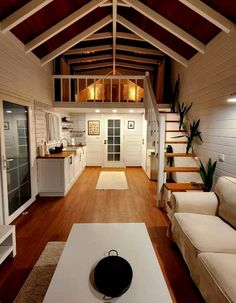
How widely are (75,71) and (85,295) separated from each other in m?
7.43

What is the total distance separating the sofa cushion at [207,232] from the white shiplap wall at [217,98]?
106 cm

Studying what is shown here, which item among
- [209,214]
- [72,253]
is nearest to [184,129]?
[209,214]

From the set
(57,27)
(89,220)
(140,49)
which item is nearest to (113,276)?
(89,220)

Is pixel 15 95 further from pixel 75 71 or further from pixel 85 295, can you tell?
pixel 75 71

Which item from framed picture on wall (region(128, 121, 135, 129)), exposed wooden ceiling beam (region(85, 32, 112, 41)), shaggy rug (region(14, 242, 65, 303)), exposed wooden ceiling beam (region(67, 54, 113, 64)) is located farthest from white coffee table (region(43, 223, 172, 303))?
exposed wooden ceiling beam (region(67, 54, 113, 64))

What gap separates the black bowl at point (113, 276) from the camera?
1.26 meters

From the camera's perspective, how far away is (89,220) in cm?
324

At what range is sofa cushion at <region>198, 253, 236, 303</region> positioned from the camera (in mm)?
1322

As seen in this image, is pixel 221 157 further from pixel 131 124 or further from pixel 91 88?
pixel 91 88

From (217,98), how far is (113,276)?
10.5ft

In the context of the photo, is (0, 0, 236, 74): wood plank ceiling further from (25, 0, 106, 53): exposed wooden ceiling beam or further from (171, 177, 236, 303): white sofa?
(171, 177, 236, 303): white sofa

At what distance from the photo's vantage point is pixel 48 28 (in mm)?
3707

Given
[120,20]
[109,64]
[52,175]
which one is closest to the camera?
[52,175]

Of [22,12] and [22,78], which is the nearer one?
[22,12]
